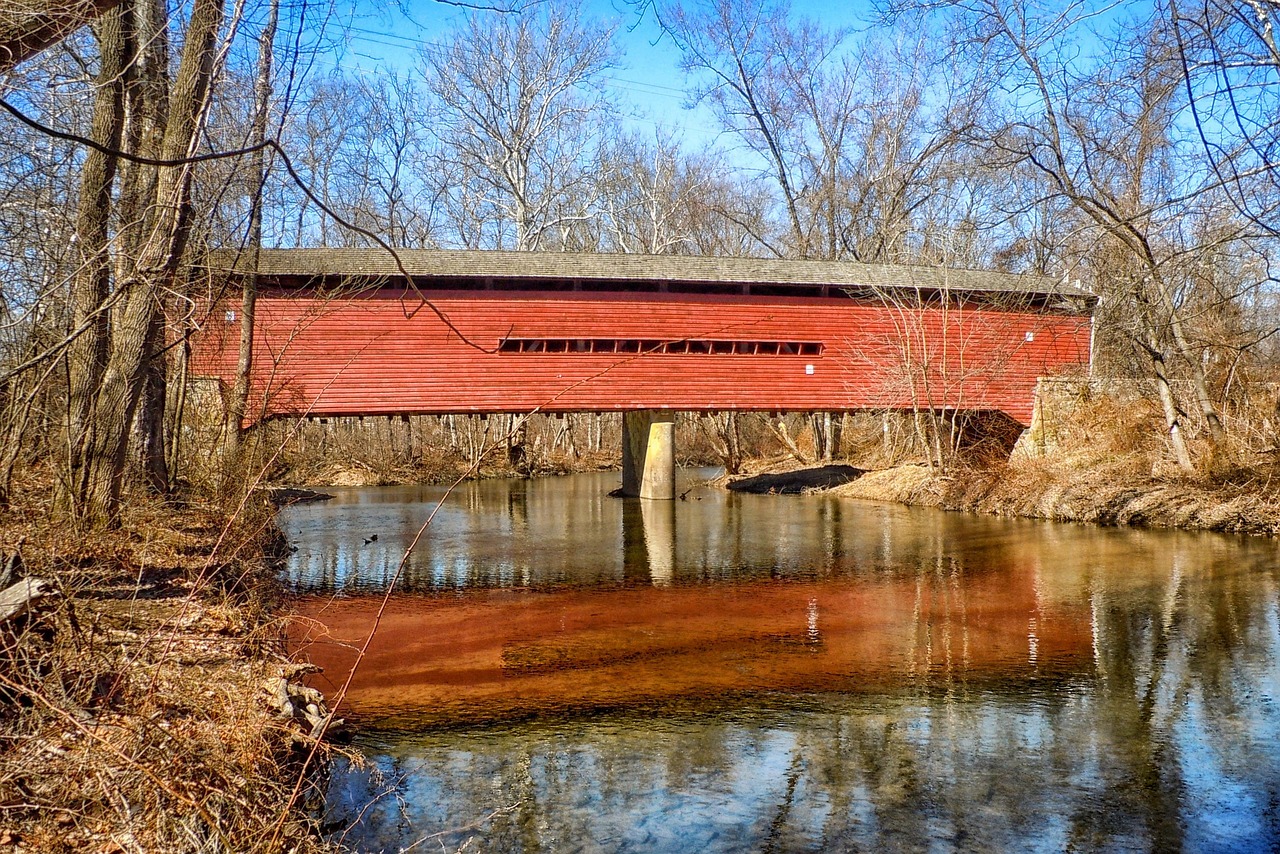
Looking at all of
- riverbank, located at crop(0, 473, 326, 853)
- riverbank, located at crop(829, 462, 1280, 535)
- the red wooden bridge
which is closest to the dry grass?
riverbank, located at crop(829, 462, 1280, 535)

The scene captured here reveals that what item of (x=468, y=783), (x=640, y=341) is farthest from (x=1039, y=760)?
(x=640, y=341)

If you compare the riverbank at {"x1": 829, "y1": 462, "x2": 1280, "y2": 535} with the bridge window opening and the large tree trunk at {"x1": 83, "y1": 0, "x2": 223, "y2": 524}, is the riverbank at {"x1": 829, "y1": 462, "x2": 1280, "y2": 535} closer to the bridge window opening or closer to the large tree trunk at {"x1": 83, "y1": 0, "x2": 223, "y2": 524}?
the bridge window opening

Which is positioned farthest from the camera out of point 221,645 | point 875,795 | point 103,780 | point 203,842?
point 221,645

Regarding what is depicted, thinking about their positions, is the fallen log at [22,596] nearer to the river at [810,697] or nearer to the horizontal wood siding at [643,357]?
the river at [810,697]

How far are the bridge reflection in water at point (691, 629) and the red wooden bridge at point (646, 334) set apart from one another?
13.8 ft

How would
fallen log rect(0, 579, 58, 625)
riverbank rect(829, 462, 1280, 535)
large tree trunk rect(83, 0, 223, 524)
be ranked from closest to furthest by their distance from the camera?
1. fallen log rect(0, 579, 58, 625)
2. large tree trunk rect(83, 0, 223, 524)
3. riverbank rect(829, 462, 1280, 535)

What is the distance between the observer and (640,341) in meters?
17.8

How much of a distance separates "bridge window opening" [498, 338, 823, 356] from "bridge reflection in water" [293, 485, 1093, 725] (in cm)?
468

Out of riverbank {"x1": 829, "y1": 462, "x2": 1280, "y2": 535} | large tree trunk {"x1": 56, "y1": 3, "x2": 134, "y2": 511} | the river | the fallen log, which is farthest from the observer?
riverbank {"x1": 829, "y1": 462, "x2": 1280, "y2": 535}

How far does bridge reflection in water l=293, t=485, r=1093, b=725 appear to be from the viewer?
646 centimetres

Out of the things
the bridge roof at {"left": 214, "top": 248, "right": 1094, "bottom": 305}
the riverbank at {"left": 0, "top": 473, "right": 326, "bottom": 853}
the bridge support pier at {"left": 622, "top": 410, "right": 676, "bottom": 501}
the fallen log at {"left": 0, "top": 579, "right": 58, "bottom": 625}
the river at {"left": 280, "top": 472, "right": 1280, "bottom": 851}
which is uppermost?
the bridge roof at {"left": 214, "top": 248, "right": 1094, "bottom": 305}

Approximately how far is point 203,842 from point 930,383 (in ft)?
57.2

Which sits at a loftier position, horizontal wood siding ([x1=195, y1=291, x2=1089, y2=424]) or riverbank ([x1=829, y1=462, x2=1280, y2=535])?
horizontal wood siding ([x1=195, y1=291, x2=1089, y2=424])

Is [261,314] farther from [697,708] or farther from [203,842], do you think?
[203,842]
